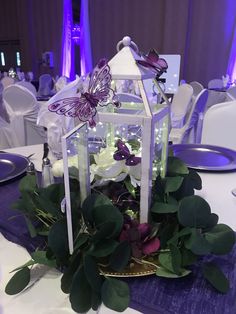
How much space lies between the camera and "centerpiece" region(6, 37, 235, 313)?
0.43 m

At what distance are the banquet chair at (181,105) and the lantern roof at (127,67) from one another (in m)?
2.34

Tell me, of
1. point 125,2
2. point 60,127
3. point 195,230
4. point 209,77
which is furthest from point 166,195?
point 125,2

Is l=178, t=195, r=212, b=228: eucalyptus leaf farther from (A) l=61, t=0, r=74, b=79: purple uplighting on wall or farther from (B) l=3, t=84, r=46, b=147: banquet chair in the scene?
(A) l=61, t=0, r=74, b=79: purple uplighting on wall

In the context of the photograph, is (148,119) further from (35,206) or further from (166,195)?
(35,206)

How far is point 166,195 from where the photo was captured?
0.55 meters

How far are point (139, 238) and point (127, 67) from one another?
29 centimetres

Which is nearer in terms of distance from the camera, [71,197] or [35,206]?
[71,197]

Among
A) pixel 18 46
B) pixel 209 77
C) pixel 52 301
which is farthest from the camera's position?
pixel 18 46

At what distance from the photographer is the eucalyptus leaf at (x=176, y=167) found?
64 cm

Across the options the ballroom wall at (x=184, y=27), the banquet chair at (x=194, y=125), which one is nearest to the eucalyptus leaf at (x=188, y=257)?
the banquet chair at (x=194, y=125)

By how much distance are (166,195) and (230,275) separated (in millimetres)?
171

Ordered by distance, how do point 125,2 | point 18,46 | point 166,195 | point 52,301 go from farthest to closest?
point 18,46, point 125,2, point 166,195, point 52,301

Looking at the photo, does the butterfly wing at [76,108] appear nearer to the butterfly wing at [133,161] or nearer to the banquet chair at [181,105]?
the butterfly wing at [133,161]

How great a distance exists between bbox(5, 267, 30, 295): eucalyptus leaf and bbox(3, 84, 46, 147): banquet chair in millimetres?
2193
